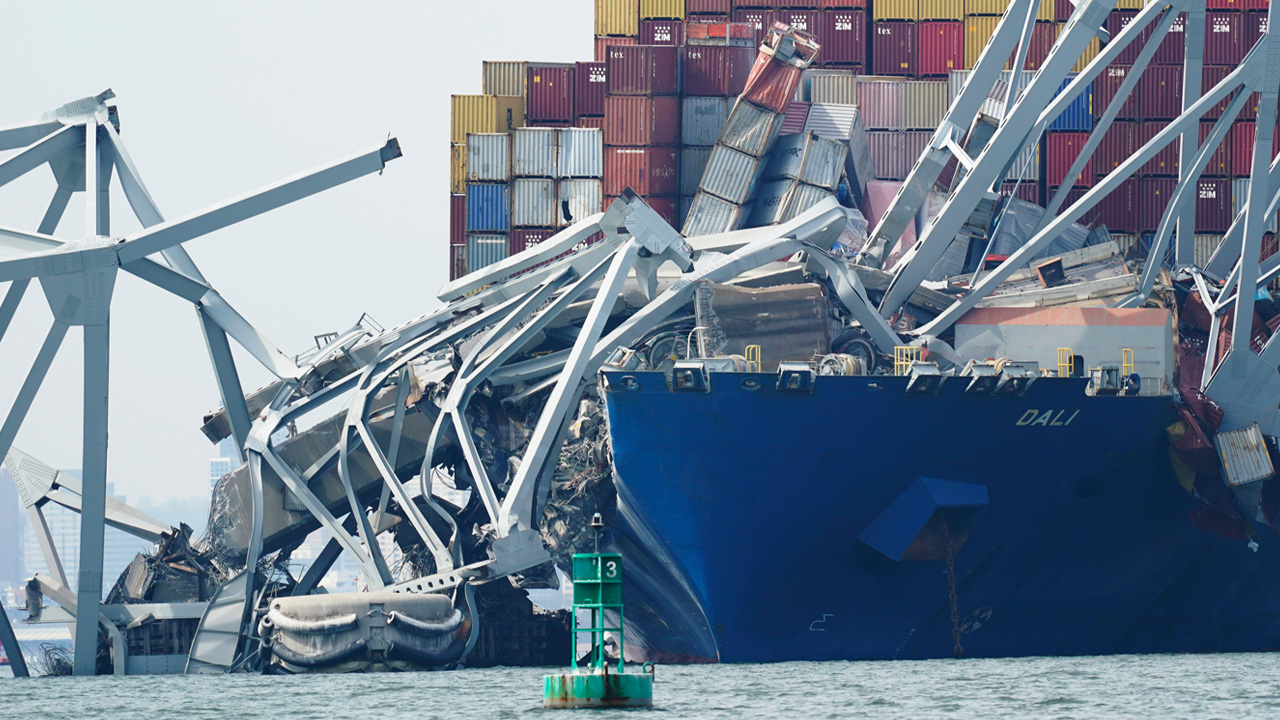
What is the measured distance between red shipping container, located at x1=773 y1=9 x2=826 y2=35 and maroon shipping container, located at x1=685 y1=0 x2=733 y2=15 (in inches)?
61.6

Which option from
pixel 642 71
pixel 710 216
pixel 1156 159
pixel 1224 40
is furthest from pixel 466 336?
pixel 1224 40

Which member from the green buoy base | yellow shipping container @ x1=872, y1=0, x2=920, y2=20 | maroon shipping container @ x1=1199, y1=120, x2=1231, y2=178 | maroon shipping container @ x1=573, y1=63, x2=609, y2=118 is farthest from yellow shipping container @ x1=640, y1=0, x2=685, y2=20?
the green buoy base

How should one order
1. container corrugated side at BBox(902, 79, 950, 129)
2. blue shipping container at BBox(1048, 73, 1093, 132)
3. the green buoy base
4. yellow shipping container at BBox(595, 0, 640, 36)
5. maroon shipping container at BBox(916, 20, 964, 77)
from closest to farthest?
the green buoy base, blue shipping container at BBox(1048, 73, 1093, 132), container corrugated side at BBox(902, 79, 950, 129), maroon shipping container at BBox(916, 20, 964, 77), yellow shipping container at BBox(595, 0, 640, 36)

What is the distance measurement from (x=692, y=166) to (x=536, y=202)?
4.51 meters

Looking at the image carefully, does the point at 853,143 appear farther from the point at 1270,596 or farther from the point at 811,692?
the point at 811,692

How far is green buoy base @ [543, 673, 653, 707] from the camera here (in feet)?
87.5

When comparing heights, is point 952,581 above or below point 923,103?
below

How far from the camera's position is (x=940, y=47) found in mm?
56938

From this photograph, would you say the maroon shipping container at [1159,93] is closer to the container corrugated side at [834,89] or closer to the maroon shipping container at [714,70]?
the container corrugated side at [834,89]

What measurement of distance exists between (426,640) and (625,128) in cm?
1954

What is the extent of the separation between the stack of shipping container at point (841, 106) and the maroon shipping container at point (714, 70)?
0.04m

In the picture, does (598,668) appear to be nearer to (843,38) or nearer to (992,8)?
(843,38)

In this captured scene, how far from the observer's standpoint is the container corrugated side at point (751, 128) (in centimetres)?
4994

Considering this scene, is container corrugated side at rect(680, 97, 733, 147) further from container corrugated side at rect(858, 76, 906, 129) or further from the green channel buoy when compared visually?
the green channel buoy
